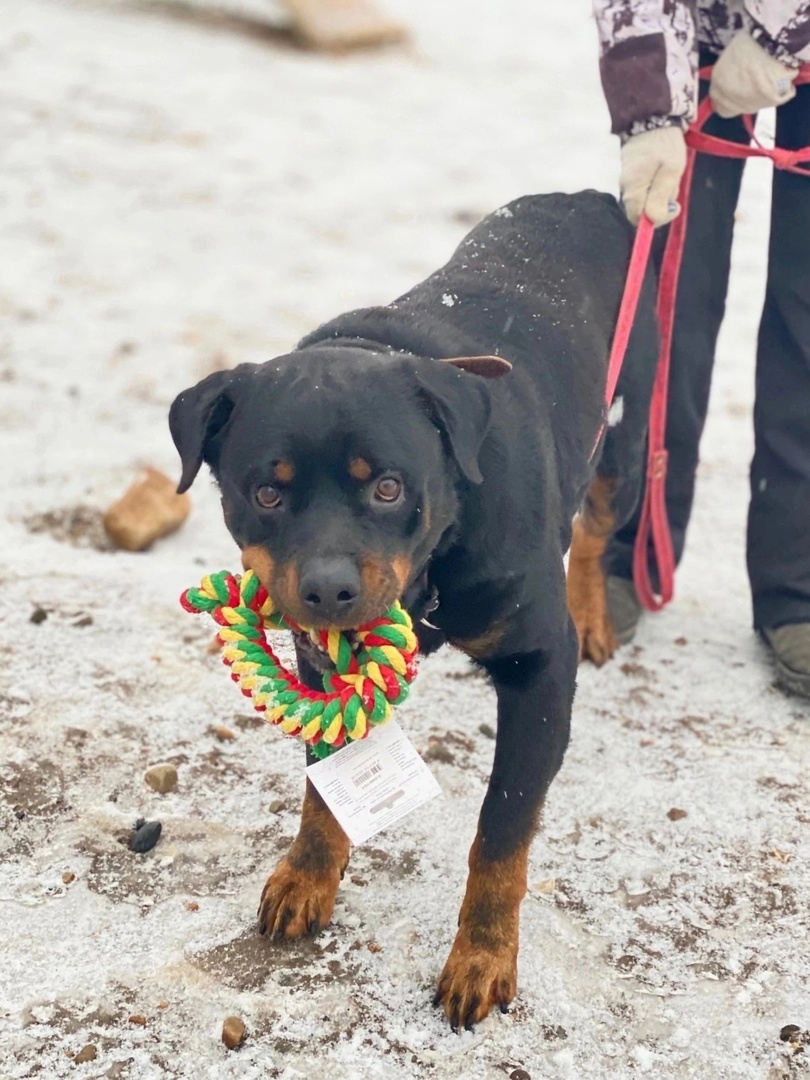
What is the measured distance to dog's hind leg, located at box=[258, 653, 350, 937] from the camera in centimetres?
267

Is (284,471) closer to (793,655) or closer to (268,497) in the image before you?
(268,497)

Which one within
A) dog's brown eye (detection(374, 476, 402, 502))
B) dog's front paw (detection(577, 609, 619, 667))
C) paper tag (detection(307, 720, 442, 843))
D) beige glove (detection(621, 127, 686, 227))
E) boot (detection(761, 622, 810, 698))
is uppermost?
beige glove (detection(621, 127, 686, 227))

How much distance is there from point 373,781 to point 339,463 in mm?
606

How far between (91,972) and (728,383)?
3.95 m

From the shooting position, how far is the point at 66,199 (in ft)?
22.9

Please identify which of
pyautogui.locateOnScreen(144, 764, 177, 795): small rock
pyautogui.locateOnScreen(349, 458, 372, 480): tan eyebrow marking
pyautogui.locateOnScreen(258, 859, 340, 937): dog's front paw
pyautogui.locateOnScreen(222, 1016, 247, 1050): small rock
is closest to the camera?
pyautogui.locateOnScreen(349, 458, 372, 480): tan eyebrow marking

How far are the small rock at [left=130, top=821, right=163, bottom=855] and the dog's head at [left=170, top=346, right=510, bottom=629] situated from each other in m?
0.81

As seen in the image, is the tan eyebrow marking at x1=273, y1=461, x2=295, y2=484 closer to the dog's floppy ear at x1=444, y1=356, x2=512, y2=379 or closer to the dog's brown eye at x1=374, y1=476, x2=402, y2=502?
the dog's brown eye at x1=374, y1=476, x2=402, y2=502

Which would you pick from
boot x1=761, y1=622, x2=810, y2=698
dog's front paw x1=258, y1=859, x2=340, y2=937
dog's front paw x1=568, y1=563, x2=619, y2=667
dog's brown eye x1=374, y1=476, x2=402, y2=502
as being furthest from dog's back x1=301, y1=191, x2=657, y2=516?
dog's front paw x1=258, y1=859, x2=340, y2=937

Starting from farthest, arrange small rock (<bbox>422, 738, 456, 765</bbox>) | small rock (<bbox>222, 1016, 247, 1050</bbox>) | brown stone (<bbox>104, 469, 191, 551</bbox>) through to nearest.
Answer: brown stone (<bbox>104, 469, 191, 551</bbox>) → small rock (<bbox>422, 738, 456, 765</bbox>) → small rock (<bbox>222, 1016, 247, 1050</bbox>)

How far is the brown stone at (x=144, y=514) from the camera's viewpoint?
13.7 ft

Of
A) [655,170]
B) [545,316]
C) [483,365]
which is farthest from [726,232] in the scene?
[483,365]

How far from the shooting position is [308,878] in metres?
2.72

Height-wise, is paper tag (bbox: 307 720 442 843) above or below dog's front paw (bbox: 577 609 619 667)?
above
